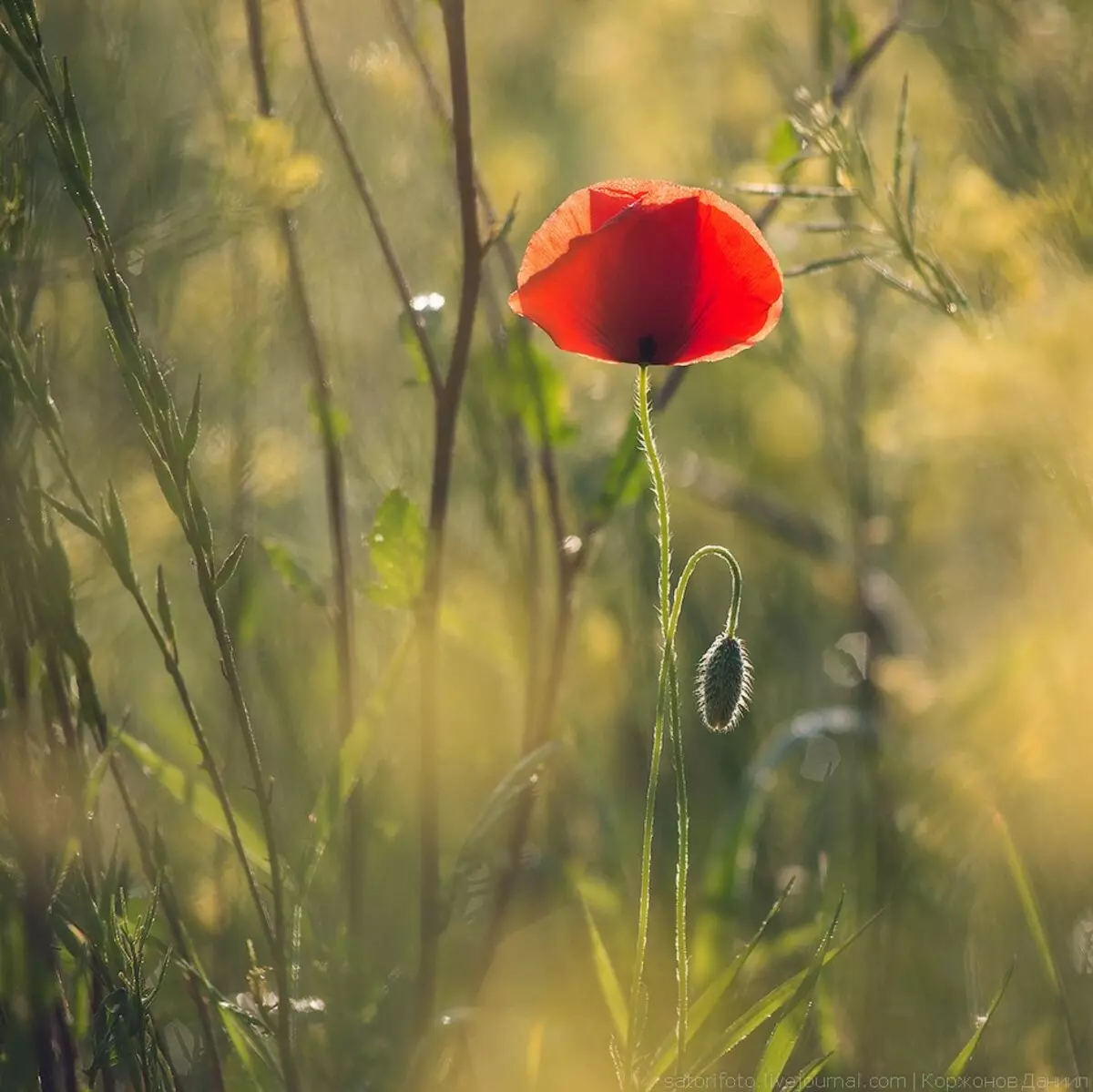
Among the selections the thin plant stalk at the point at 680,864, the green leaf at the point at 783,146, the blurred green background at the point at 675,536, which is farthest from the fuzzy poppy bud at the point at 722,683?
the green leaf at the point at 783,146

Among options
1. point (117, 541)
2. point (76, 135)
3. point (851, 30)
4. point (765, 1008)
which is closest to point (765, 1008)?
point (765, 1008)

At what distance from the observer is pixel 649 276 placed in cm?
57

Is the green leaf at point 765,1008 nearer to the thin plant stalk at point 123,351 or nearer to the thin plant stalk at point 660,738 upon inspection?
the thin plant stalk at point 660,738

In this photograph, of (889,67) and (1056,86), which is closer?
(1056,86)

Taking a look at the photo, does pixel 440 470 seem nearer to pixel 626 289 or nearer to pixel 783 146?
pixel 626 289

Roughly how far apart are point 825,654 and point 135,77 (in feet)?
3.15

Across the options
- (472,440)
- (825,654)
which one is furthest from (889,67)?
(472,440)

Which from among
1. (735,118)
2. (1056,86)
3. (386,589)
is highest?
(735,118)

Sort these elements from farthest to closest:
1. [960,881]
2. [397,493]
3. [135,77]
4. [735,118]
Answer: [735,118] < [135,77] < [960,881] < [397,493]

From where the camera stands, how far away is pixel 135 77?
1440 millimetres

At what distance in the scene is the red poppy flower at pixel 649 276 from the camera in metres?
0.57

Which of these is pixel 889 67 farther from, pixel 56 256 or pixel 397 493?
pixel 397 493

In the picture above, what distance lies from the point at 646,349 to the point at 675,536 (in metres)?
1.07

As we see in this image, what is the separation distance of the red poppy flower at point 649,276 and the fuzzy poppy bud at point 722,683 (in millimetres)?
136
